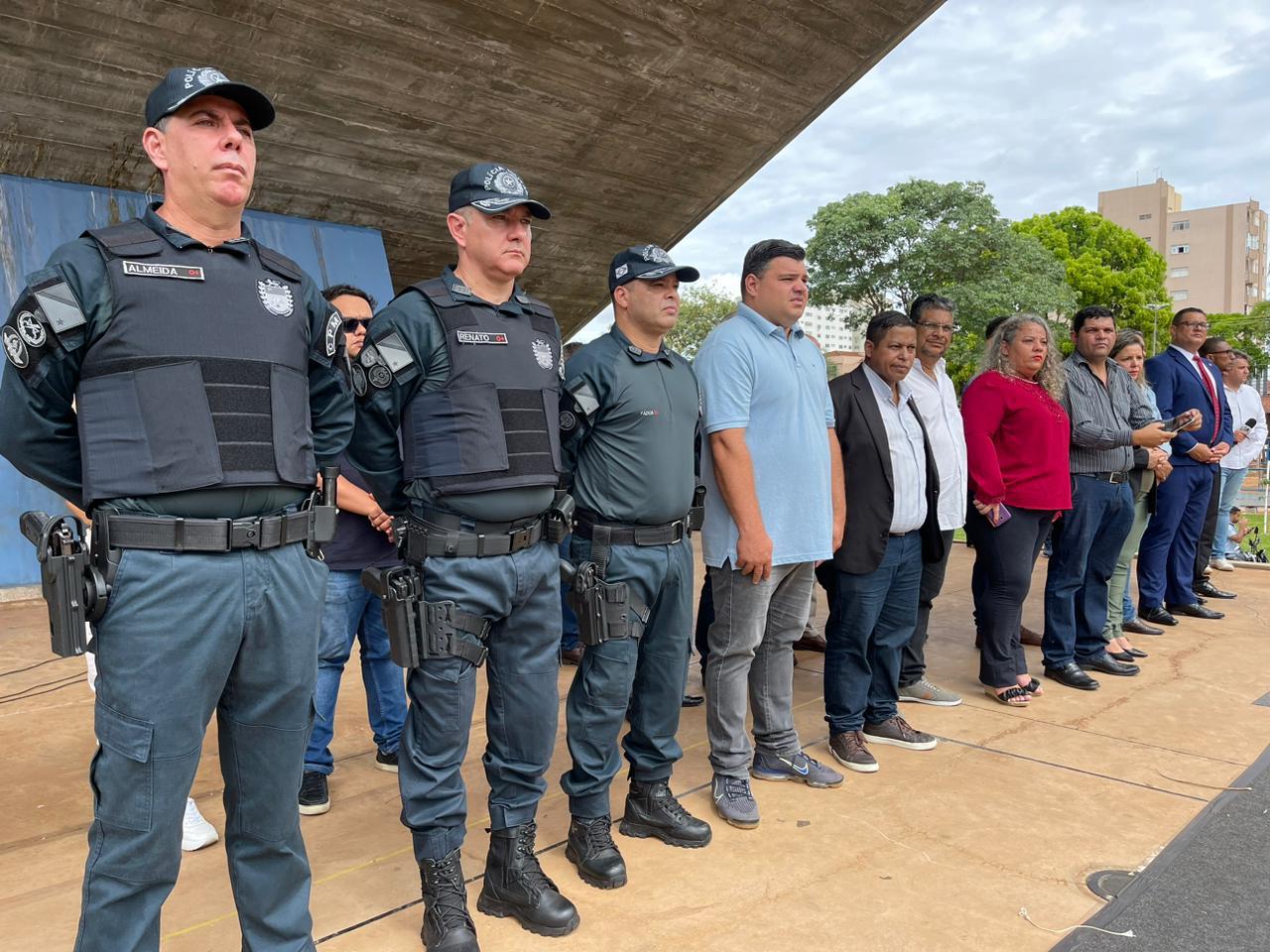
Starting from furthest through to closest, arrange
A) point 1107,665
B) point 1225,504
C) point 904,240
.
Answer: point 904,240 < point 1225,504 < point 1107,665

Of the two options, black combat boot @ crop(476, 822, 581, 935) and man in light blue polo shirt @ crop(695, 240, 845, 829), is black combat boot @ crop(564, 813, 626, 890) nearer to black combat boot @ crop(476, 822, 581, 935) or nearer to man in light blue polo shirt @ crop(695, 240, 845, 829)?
black combat boot @ crop(476, 822, 581, 935)

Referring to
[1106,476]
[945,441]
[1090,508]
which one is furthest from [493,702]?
[1106,476]

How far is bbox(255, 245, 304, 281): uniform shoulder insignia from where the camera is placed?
7.27ft

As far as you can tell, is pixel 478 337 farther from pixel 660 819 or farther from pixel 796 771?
pixel 796 771

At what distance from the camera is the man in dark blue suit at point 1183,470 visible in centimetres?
668

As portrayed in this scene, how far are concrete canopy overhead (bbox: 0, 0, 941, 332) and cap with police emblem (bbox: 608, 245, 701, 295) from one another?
780cm

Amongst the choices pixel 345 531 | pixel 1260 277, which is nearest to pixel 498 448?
pixel 345 531

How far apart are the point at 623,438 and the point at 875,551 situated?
1.54 m

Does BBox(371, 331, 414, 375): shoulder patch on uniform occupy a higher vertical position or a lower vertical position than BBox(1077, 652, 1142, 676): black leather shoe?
higher

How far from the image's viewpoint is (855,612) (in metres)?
4.18

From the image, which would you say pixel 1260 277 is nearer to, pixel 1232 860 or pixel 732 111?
pixel 732 111

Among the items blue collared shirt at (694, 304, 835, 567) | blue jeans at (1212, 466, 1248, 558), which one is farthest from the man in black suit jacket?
blue jeans at (1212, 466, 1248, 558)

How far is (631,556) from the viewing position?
314cm

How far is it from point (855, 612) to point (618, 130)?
392 inches
